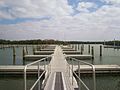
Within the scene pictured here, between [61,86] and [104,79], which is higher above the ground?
[61,86]

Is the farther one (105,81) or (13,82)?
(105,81)

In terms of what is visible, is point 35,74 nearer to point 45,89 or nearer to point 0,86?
point 0,86

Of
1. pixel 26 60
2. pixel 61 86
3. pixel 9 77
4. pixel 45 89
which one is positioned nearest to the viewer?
pixel 45 89

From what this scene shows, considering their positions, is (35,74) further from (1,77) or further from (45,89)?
(45,89)

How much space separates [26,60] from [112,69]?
1305cm

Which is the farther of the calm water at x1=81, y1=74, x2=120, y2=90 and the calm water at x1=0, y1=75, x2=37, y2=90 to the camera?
the calm water at x1=81, y1=74, x2=120, y2=90

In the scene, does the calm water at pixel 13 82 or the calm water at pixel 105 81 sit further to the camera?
the calm water at pixel 105 81

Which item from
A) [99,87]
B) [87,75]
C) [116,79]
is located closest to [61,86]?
[99,87]

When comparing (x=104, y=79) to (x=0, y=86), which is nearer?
(x=0, y=86)

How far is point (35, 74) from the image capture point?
12680 millimetres

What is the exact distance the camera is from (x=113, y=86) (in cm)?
1123

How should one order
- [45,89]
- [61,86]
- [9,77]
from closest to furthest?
[45,89] → [61,86] → [9,77]

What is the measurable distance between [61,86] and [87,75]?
6.68 metres

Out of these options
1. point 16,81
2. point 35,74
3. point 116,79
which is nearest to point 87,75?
point 116,79
